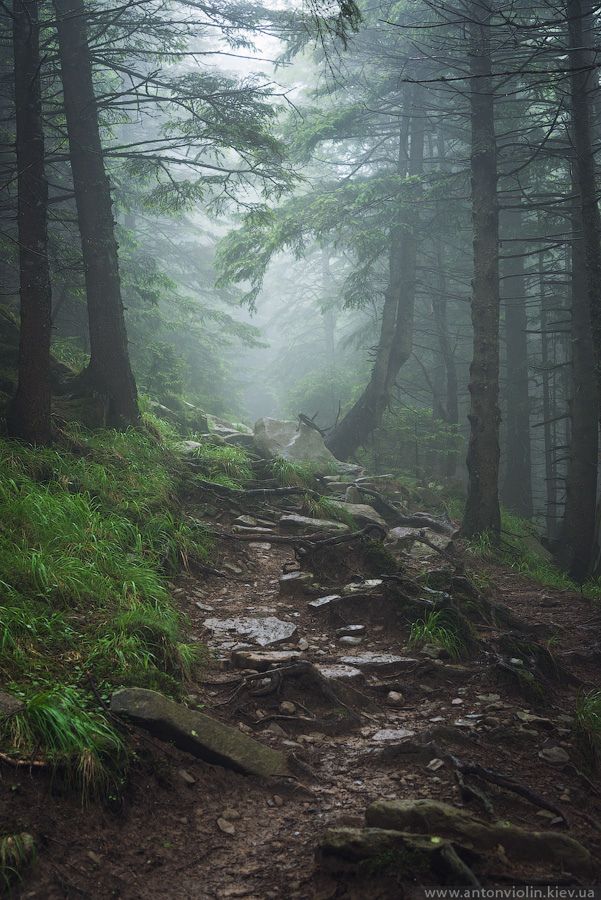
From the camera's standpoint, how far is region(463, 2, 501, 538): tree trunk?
986cm

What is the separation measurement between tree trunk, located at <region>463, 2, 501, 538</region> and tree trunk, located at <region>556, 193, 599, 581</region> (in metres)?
1.59

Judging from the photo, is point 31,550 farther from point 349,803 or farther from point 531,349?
point 531,349

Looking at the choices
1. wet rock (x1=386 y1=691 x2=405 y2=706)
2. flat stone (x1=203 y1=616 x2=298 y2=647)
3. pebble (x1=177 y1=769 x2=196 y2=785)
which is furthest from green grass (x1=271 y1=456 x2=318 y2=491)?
pebble (x1=177 y1=769 x2=196 y2=785)

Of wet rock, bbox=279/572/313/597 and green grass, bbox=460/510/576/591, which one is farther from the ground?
wet rock, bbox=279/572/313/597

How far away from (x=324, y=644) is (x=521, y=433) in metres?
13.0

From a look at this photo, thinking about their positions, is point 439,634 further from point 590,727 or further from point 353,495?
point 353,495

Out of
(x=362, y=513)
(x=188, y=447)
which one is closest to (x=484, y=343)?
(x=362, y=513)

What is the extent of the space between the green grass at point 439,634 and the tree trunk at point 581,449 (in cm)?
604

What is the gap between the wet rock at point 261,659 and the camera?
4.43m

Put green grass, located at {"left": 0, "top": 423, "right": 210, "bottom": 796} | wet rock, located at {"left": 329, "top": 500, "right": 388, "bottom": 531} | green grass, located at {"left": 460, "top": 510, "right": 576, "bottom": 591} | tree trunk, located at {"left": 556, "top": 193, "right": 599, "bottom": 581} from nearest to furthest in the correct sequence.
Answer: green grass, located at {"left": 0, "top": 423, "right": 210, "bottom": 796}, green grass, located at {"left": 460, "top": 510, "right": 576, "bottom": 591}, wet rock, located at {"left": 329, "top": 500, "right": 388, "bottom": 531}, tree trunk, located at {"left": 556, "top": 193, "right": 599, "bottom": 581}

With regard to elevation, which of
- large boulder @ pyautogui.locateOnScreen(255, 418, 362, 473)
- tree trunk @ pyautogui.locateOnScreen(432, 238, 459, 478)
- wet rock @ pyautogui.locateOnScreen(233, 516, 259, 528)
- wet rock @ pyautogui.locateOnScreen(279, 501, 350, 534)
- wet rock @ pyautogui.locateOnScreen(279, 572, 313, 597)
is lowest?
wet rock @ pyautogui.locateOnScreen(279, 572, 313, 597)

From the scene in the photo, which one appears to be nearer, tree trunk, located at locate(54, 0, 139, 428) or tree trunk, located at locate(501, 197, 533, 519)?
tree trunk, located at locate(54, 0, 139, 428)

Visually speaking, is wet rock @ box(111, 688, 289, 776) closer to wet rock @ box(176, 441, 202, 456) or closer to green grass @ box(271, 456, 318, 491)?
green grass @ box(271, 456, 318, 491)

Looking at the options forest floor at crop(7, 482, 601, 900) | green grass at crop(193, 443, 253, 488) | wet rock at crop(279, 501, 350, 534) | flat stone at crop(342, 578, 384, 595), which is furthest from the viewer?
green grass at crop(193, 443, 253, 488)
